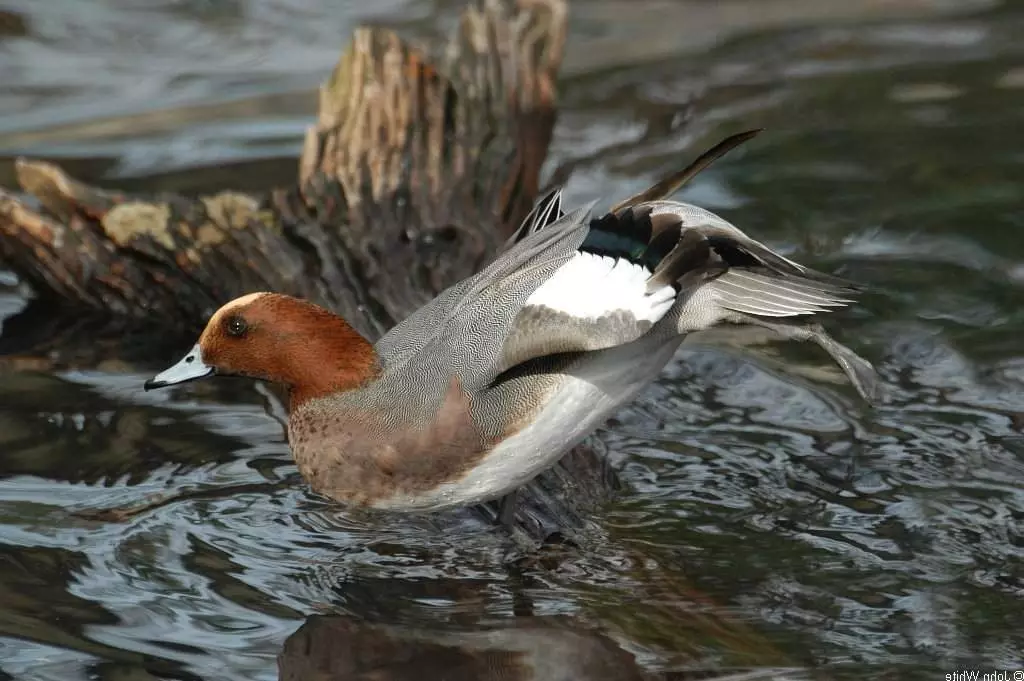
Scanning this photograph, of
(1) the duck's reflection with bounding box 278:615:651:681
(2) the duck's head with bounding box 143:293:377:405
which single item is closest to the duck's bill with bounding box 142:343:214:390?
(2) the duck's head with bounding box 143:293:377:405

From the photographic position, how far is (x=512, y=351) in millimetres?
4492

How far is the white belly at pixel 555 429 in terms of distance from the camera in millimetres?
4551

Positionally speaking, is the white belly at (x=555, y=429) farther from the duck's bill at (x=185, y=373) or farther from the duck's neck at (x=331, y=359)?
the duck's bill at (x=185, y=373)

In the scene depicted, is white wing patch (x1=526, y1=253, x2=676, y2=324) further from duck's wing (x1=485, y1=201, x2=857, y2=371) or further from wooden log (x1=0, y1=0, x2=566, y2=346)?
wooden log (x1=0, y1=0, x2=566, y2=346)

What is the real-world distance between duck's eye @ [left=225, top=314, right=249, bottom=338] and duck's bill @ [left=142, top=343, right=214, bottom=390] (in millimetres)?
137

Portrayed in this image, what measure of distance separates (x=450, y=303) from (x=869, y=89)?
5084mm

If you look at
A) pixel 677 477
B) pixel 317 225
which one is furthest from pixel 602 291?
pixel 317 225

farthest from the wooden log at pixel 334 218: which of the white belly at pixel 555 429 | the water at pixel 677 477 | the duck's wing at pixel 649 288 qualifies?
the duck's wing at pixel 649 288

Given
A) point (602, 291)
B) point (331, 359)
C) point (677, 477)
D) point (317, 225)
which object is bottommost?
point (677, 477)

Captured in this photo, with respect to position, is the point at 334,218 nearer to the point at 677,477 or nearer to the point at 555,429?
the point at 677,477

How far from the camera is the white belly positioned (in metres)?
4.55

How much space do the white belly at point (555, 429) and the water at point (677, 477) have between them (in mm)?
300

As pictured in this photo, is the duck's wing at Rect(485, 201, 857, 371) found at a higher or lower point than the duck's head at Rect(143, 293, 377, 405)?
higher

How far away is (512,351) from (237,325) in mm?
891
